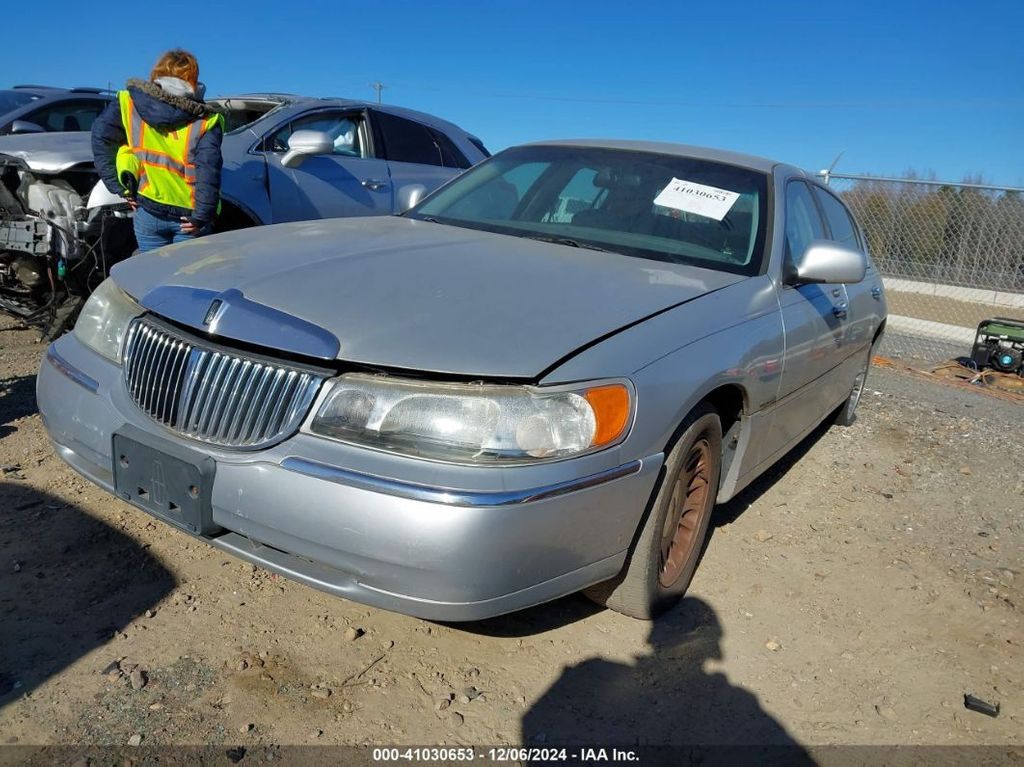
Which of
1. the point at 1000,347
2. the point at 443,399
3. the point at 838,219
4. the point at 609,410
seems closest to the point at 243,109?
the point at 838,219

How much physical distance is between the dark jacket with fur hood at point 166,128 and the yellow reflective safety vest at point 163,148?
3 cm

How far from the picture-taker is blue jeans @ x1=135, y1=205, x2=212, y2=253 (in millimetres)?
4559

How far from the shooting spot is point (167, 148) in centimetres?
437

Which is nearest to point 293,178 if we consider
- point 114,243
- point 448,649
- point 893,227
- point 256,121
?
point 256,121

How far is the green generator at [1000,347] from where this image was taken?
27.0ft

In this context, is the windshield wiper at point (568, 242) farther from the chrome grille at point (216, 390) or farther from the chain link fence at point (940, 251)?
the chain link fence at point (940, 251)

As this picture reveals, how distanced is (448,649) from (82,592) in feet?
4.11

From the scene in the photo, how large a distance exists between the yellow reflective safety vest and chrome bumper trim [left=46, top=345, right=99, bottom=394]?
1796 millimetres

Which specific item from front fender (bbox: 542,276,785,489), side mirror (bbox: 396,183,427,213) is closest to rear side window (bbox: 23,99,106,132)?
side mirror (bbox: 396,183,427,213)

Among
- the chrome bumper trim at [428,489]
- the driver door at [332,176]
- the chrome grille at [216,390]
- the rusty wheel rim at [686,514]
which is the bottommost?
the rusty wheel rim at [686,514]

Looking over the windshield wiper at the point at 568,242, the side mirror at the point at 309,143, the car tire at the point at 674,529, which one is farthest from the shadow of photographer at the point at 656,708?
the side mirror at the point at 309,143

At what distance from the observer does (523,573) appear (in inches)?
84.6

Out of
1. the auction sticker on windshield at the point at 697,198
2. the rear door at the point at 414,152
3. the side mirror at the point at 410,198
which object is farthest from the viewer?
the rear door at the point at 414,152

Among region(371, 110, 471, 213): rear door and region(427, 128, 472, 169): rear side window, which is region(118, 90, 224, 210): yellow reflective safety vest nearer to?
region(371, 110, 471, 213): rear door
